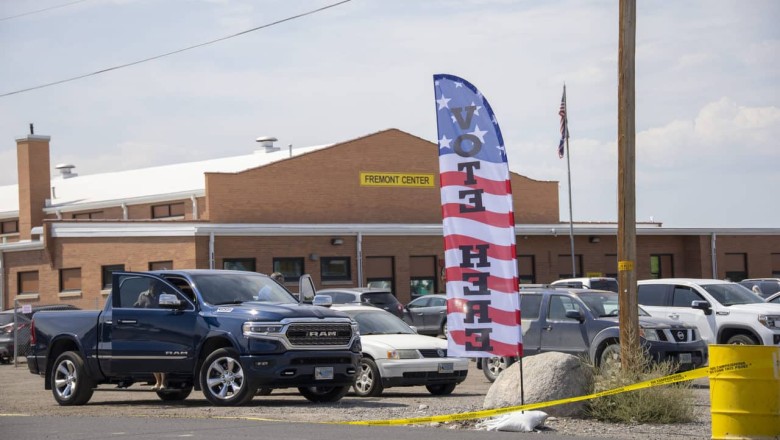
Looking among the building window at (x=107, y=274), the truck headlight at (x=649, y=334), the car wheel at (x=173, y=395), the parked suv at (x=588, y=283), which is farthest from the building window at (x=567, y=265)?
the car wheel at (x=173, y=395)

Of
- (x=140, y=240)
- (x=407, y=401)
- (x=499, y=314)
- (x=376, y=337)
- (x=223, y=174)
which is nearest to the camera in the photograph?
(x=499, y=314)

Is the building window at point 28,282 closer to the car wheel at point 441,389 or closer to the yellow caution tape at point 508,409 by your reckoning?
the car wheel at point 441,389

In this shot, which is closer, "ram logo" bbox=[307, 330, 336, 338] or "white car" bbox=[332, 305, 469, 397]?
"ram logo" bbox=[307, 330, 336, 338]

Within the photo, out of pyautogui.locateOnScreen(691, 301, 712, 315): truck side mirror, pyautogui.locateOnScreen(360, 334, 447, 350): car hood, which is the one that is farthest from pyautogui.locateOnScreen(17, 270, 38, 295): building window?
pyautogui.locateOnScreen(691, 301, 712, 315): truck side mirror

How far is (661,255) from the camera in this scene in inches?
2080

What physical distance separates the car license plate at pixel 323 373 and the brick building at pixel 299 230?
25120 millimetres

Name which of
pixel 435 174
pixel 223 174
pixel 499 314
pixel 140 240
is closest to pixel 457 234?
pixel 499 314

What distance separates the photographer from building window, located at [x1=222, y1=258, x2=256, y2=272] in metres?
41.8

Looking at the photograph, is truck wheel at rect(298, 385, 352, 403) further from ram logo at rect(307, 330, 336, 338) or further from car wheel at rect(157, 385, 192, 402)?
car wheel at rect(157, 385, 192, 402)

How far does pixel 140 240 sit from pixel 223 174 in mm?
5139

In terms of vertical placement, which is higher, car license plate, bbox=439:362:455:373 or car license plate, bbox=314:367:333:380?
car license plate, bbox=314:367:333:380

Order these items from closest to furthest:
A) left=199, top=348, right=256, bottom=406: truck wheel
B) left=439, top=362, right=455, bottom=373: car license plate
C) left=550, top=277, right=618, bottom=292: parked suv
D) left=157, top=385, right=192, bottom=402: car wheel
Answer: left=199, top=348, right=256, bottom=406: truck wheel → left=157, top=385, right=192, bottom=402: car wheel → left=439, top=362, right=455, bottom=373: car license plate → left=550, top=277, right=618, bottom=292: parked suv

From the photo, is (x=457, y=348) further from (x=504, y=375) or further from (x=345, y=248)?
(x=345, y=248)

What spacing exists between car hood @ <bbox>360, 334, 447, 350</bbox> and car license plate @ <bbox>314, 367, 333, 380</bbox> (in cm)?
260
